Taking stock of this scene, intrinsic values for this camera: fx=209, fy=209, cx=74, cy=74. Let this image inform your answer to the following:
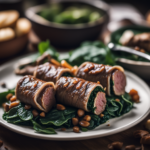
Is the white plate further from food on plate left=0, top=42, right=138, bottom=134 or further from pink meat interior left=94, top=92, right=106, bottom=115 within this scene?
pink meat interior left=94, top=92, right=106, bottom=115

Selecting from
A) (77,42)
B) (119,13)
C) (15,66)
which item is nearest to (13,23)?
(15,66)

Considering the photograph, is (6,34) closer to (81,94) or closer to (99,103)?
(81,94)

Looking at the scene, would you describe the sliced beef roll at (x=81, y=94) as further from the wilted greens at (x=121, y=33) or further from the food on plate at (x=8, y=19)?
the food on plate at (x=8, y=19)

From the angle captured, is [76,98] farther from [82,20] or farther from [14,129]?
[82,20]

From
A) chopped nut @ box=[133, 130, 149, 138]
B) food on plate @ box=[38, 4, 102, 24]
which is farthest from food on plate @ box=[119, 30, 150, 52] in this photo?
chopped nut @ box=[133, 130, 149, 138]

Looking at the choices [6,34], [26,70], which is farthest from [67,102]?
[6,34]

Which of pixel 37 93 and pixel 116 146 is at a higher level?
pixel 37 93
